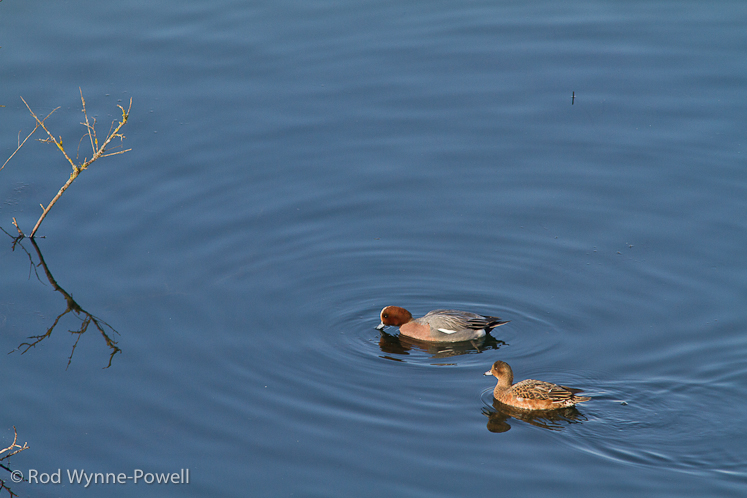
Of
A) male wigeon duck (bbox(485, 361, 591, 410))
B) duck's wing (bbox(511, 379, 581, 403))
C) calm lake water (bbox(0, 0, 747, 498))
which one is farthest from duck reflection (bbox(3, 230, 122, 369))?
duck's wing (bbox(511, 379, 581, 403))

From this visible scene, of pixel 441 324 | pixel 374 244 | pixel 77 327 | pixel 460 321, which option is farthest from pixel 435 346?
pixel 77 327

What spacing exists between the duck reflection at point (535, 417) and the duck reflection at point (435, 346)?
4.53ft

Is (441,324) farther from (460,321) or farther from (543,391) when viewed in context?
(543,391)

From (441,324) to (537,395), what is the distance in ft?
6.44

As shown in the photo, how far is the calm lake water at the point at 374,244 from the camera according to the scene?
32.7 ft

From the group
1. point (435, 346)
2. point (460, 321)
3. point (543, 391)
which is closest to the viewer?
point (543, 391)

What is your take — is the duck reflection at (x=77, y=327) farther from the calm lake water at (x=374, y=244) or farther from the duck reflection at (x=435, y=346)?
the duck reflection at (x=435, y=346)

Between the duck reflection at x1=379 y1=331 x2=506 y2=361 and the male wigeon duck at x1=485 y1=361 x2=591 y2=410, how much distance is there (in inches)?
51.2

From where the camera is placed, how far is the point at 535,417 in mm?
10664

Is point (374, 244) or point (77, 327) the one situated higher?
point (374, 244)

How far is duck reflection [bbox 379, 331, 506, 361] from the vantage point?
39.6 ft

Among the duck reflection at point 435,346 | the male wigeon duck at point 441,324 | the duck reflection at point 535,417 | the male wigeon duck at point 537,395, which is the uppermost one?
the male wigeon duck at point 441,324

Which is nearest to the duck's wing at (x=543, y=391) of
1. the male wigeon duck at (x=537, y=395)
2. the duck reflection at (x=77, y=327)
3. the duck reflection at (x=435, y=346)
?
the male wigeon duck at (x=537, y=395)

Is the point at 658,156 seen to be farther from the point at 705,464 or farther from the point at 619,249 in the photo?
the point at 705,464
